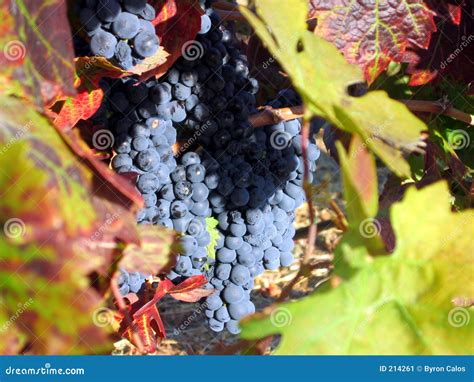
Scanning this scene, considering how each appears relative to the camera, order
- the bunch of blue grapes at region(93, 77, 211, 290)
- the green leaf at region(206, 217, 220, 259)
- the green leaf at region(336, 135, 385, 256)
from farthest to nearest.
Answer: the green leaf at region(206, 217, 220, 259)
the bunch of blue grapes at region(93, 77, 211, 290)
the green leaf at region(336, 135, 385, 256)

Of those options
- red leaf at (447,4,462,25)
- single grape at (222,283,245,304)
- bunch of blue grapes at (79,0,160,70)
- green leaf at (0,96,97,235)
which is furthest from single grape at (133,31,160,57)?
red leaf at (447,4,462,25)

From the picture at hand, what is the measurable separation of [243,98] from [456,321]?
409 millimetres

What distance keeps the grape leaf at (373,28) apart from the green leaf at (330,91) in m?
0.27

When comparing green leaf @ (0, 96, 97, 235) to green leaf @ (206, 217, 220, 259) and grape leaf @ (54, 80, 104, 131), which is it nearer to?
grape leaf @ (54, 80, 104, 131)

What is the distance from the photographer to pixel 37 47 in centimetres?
51

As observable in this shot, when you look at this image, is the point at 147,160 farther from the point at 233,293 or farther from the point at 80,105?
the point at 233,293

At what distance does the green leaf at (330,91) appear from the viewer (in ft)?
1.66

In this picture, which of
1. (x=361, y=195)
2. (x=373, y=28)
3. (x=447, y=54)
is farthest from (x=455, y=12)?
(x=361, y=195)

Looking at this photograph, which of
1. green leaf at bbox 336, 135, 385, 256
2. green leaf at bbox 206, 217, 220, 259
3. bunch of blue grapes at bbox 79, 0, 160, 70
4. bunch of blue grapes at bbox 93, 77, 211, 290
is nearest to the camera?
green leaf at bbox 336, 135, 385, 256

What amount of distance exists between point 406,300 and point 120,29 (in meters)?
0.37

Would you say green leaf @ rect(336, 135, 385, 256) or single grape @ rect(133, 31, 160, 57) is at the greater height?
single grape @ rect(133, 31, 160, 57)

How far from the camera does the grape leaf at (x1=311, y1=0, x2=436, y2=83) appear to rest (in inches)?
32.5

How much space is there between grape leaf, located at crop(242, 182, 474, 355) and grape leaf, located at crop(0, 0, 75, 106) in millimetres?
224

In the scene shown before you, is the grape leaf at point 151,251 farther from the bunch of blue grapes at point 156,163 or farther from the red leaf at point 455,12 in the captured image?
the red leaf at point 455,12
